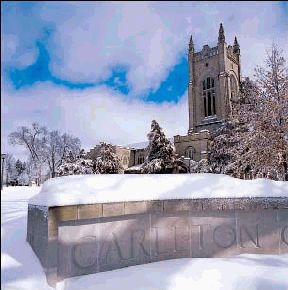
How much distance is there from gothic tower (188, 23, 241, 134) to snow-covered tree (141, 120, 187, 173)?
71.0ft

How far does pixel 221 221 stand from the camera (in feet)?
18.6

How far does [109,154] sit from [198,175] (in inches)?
1591

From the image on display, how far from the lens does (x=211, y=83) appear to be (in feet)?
212

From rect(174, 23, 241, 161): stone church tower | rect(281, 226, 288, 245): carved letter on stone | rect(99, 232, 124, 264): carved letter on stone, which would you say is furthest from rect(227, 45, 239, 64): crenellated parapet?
rect(99, 232, 124, 264): carved letter on stone

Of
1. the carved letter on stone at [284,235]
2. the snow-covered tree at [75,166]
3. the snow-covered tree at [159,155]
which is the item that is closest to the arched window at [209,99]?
the snow-covered tree at [159,155]

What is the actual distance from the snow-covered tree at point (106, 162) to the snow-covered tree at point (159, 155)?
7802 millimetres

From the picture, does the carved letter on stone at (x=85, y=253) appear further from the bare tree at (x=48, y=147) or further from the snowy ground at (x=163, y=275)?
the bare tree at (x=48, y=147)

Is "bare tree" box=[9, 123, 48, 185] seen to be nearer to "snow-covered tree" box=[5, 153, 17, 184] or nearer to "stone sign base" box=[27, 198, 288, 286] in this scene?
"snow-covered tree" box=[5, 153, 17, 184]

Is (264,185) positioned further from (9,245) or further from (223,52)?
(223,52)

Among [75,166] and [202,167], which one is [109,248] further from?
[75,166]

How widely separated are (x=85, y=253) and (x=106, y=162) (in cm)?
4099

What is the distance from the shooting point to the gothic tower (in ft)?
198

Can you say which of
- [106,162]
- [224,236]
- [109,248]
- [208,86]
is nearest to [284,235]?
[224,236]

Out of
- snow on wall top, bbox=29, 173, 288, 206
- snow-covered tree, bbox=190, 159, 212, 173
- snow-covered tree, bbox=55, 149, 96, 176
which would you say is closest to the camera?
snow on wall top, bbox=29, 173, 288, 206
